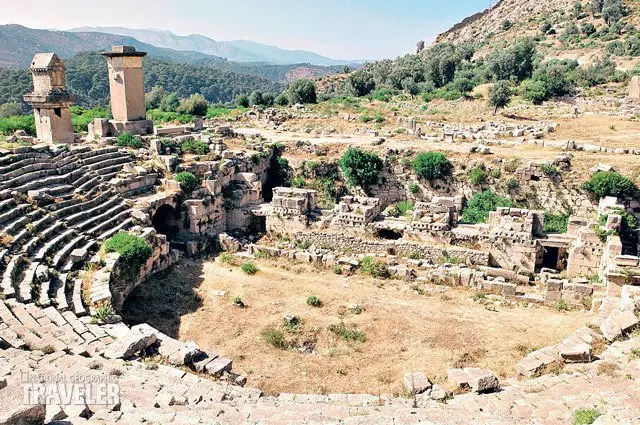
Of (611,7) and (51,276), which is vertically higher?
(611,7)

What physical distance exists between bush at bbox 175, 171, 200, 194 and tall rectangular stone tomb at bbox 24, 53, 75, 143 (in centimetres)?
632

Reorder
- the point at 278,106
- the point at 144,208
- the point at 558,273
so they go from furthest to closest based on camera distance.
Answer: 1. the point at 278,106
2. the point at 144,208
3. the point at 558,273

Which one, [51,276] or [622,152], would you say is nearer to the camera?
[51,276]

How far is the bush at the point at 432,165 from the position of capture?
26.3 m

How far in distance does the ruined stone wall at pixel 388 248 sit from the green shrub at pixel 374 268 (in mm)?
1333

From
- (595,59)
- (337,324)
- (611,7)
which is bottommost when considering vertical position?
(337,324)

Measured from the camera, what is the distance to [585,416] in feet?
28.1

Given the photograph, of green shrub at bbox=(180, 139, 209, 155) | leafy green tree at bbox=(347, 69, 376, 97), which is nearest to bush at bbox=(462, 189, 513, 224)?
green shrub at bbox=(180, 139, 209, 155)

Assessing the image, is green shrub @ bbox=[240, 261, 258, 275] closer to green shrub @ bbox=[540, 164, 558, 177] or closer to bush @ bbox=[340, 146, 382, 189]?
bush @ bbox=[340, 146, 382, 189]

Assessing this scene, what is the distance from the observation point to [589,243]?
1866 centimetres

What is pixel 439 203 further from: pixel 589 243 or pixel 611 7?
pixel 611 7

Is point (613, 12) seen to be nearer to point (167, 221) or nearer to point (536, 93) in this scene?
point (536, 93)

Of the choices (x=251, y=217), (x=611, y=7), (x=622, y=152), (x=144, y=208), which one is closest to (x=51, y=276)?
(x=144, y=208)

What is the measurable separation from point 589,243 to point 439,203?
17.7 feet
